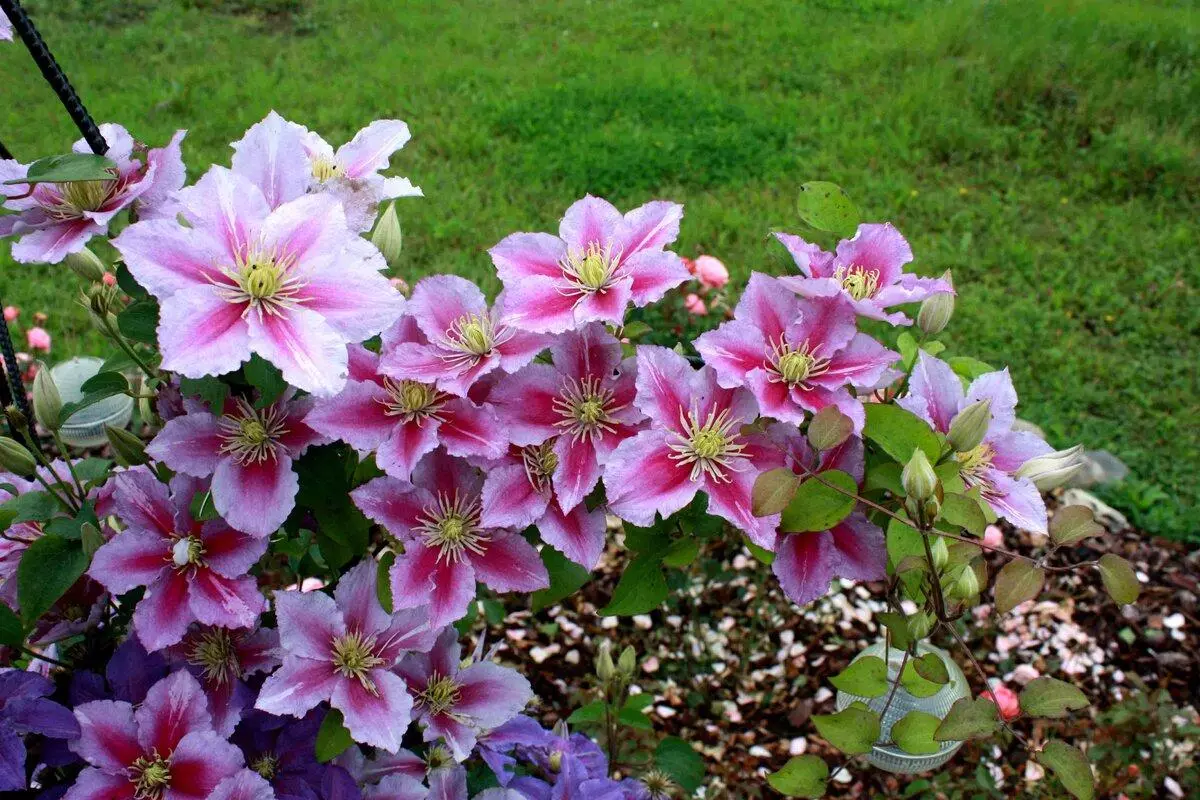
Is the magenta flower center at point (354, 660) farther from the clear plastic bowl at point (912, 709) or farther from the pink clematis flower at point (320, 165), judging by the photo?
the clear plastic bowl at point (912, 709)

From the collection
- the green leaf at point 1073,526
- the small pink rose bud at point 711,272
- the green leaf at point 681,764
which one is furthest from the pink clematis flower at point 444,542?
the small pink rose bud at point 711,272

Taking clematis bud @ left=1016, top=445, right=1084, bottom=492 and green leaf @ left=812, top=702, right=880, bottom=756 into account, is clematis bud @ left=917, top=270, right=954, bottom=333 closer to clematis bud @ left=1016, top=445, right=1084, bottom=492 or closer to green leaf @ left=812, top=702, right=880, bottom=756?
clematis bud @ left=1016, top=445, right=1084, bottom=492

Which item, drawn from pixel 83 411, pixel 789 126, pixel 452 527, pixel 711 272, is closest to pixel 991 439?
pixel 452 527

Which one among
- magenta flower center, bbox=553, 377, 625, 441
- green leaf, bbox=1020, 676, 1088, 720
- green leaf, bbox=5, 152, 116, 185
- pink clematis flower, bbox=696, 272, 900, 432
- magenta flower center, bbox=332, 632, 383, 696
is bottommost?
green leaf, bbox=1020, 676, 1088, 720

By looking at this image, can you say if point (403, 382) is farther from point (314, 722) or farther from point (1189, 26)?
point (1189, 26)

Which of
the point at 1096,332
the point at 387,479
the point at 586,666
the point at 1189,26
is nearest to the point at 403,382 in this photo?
the point at 387,479

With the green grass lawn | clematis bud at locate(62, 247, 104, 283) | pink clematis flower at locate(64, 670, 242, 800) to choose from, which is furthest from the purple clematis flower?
the green grass lawn

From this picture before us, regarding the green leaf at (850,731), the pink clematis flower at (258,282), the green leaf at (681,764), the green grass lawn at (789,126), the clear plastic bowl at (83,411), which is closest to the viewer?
the pink clematis flower at (258,282)
